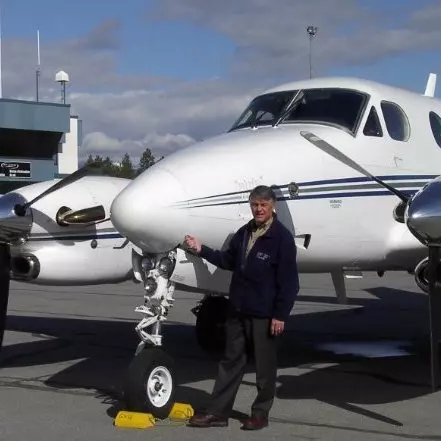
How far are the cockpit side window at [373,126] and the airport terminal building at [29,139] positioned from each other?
33.3 metres

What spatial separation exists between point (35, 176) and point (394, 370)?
35318 mm

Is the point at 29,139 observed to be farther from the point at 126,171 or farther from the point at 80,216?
the point at 80,216

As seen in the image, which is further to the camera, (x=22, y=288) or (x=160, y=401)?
(x=22, y=288)

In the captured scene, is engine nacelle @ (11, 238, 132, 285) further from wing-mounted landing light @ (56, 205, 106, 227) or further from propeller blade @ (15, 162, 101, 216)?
propeller blade @ (15, 162, 101, 216)

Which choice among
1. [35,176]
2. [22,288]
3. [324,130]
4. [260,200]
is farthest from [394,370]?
[35,176]

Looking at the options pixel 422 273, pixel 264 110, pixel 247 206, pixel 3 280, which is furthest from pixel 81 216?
pixel 422 273

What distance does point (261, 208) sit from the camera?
6852 millimetres

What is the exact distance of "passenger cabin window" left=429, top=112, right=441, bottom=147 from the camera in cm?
959

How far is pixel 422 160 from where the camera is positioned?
917 centimetres

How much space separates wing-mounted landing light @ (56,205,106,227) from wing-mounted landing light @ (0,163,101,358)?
32 centimetres

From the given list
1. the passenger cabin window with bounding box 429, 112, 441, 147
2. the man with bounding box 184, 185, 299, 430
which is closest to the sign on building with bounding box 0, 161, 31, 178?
the passenger cabin window with bounding box 429, 112, 441, 147

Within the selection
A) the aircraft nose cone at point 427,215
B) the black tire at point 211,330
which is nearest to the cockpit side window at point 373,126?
the aircraft nose cone at point 427,215

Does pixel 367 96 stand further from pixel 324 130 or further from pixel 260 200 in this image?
pixel 260 200

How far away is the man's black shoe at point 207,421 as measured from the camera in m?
6.87
